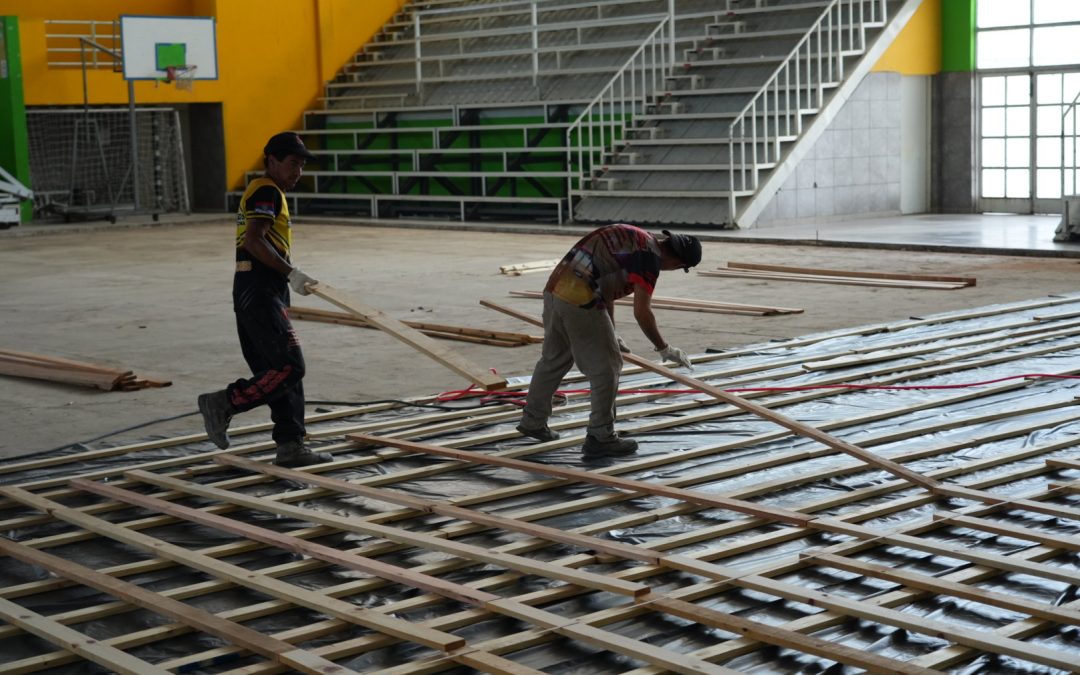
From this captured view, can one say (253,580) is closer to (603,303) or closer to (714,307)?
(603,303)

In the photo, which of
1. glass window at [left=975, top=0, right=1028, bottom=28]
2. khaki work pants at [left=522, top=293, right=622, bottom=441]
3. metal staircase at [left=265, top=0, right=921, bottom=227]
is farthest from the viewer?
glass window at [left=975, top=0, right=1028, bottom=28]

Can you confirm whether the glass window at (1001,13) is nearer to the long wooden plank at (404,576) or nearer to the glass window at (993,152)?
the glass window at (993,152)

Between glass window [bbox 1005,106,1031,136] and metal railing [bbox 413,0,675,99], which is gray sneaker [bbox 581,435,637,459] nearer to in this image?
metal railing [bbox 413,0,675,99]

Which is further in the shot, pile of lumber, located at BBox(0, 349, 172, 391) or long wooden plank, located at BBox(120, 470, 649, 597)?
pile of lumber, located at BBox(0, 349, 172, 391)

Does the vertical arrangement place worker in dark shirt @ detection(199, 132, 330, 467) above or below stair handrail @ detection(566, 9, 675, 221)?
below

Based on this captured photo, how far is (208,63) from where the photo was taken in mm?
21578

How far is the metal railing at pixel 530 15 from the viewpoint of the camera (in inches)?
822

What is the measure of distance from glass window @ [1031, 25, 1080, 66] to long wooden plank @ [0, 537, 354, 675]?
17.2 meters

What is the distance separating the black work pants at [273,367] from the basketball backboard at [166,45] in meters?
15.6

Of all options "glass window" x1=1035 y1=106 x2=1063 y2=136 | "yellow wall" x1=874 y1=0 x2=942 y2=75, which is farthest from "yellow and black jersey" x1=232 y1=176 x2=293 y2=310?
"glass window" x1=1035 y1=106 x2=1063 y2=136

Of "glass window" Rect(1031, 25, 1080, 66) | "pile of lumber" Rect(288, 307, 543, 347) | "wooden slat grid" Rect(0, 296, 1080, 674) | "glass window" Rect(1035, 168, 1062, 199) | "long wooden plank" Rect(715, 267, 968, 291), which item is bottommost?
"wooden slat grid" Rect(0, 296, 1080, 674)

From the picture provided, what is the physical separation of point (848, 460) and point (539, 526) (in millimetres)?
1695

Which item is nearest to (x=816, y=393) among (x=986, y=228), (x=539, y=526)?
(x=539, y=526)

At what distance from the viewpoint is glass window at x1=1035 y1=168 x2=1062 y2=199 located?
19172mm
